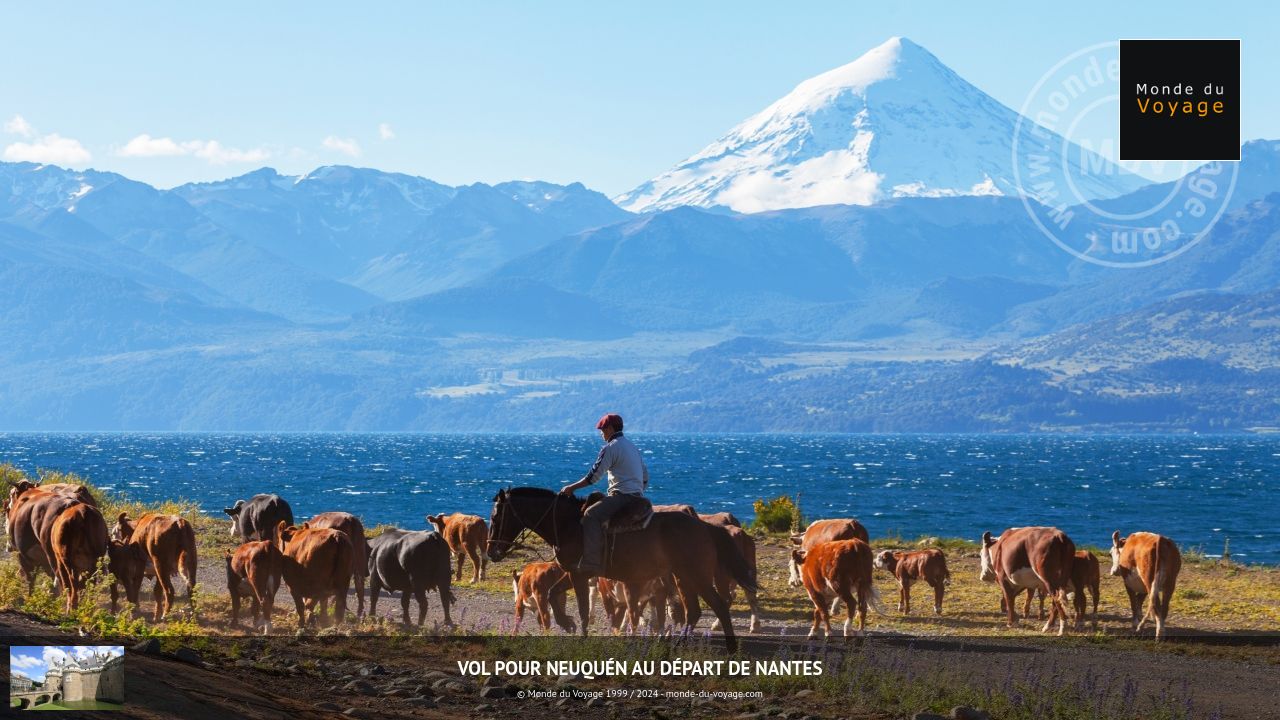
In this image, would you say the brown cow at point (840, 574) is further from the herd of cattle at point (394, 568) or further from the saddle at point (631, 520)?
the saddle at point (631, 520)

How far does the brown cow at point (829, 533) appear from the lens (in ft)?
85.9

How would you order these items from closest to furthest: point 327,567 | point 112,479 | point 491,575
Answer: point 327,567, point 491,575, point 112,479

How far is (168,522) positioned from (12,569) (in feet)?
11.9

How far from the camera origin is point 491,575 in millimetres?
31734

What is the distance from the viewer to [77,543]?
2062cm

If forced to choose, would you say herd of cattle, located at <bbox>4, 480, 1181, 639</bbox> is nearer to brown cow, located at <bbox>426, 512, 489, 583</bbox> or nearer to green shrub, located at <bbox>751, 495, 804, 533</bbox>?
brown cow, located at <bbox>426, 512, 489, 583</bbox>

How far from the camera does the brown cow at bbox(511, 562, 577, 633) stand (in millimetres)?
21328

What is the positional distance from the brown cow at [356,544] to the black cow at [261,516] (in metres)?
2.98

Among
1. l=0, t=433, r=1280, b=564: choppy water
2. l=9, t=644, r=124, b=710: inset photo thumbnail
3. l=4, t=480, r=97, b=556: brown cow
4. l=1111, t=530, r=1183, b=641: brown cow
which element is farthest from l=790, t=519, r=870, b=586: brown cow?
l=0, t=433, r=1280, b=564: choppy water

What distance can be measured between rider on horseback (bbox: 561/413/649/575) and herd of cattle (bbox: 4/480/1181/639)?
145 centimetres

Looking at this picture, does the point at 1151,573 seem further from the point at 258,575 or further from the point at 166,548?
the point at 166,548

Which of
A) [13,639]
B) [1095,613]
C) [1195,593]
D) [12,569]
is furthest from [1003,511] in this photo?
[13,639]

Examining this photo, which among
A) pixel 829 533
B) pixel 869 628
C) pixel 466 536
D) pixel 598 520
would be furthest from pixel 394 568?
pixel 466 536

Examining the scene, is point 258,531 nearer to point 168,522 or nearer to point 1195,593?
point 168,522
